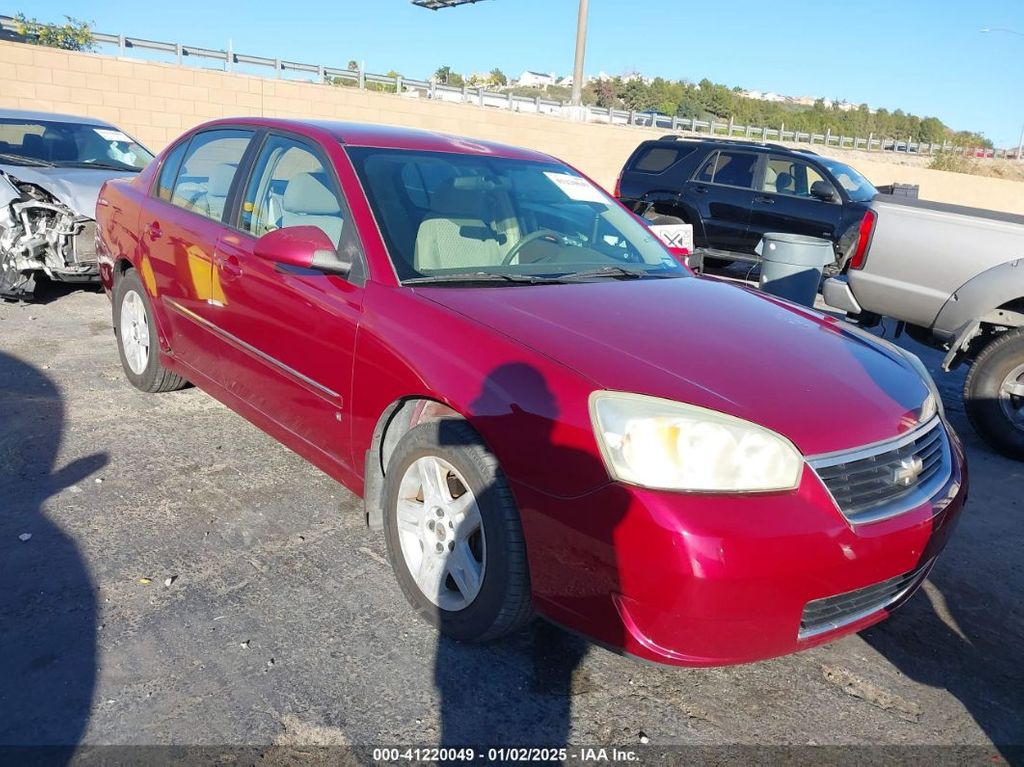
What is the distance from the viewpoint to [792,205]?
10.3 m

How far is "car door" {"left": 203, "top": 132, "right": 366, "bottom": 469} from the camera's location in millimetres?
3119

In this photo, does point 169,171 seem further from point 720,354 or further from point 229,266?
point 720,354

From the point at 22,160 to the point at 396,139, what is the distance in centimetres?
586

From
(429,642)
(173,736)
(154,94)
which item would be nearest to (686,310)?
(429,642)

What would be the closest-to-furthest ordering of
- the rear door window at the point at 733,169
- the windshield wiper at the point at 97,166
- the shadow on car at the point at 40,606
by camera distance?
the shadow on car at the point at 40,606, the windshield wiper at the point at 97,166, the rear door window at the point at 733,169

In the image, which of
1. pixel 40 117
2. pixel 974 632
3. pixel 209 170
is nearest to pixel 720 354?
pixel 974 632

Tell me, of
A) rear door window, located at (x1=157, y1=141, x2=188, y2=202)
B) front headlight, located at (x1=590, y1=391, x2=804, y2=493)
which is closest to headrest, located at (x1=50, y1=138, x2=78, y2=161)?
rear door window, located at (x1=157, y1=141, x2=188, y2=202)

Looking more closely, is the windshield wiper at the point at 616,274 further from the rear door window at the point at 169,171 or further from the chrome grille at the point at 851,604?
the rear door window at the point at 169,171

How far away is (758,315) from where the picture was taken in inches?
127

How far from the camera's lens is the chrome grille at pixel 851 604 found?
7.58 feet

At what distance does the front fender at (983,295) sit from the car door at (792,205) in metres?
4.91

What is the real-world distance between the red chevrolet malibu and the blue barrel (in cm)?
263

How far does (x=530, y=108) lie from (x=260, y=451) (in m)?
25.5

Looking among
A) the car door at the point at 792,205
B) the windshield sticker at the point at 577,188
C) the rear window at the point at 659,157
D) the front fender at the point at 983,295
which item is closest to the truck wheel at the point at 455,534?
the windshield sticker at the point at 577,188
